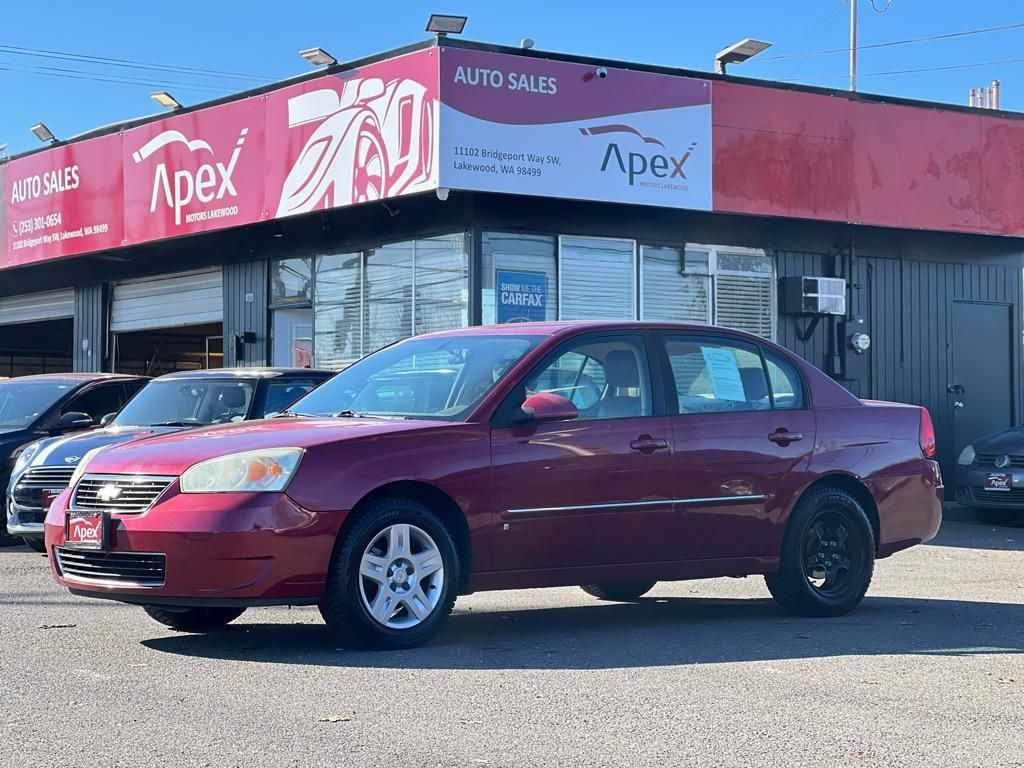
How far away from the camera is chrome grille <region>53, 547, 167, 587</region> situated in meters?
6.39

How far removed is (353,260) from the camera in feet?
A: 60.4

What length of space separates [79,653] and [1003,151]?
52.9ft

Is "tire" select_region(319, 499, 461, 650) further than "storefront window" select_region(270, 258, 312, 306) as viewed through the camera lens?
No

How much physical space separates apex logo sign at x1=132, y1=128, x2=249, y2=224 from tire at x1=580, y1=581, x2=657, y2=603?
433 inches

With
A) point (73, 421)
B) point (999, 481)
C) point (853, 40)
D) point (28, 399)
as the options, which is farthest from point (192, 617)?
point (853, 40)

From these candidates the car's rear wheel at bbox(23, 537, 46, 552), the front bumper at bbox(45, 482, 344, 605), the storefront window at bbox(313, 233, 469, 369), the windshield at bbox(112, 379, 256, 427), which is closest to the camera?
the front bumper at bbox(45, 482, 344, 605)

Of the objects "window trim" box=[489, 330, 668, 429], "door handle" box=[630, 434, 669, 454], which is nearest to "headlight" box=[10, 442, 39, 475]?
"window trim" box=[489, 330, 668, 429]

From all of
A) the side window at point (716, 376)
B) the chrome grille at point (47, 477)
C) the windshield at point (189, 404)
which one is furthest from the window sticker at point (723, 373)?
the chrome grille at point (47, 477)

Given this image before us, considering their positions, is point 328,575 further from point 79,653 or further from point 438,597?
point 79,653

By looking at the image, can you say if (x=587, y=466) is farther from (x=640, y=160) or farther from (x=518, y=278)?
(x=640, y=160)

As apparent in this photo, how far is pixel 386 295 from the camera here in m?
17.9

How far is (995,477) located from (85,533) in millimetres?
11513

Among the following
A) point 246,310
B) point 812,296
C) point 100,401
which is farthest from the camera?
point 246,310

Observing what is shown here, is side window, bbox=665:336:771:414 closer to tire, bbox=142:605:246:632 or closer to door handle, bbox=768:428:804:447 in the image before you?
door handle, bbox=768:428:804:447
